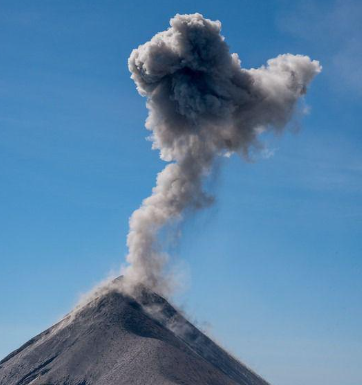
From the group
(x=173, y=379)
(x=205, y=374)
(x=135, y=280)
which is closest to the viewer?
(x=173, y=379)

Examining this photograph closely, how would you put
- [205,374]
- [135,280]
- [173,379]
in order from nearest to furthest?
1. [173,379]
2. [205,374]
3. [135,280]

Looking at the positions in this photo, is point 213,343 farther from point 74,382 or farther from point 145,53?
point 145,53

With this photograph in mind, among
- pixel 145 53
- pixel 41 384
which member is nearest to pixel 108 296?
pixel 41 384

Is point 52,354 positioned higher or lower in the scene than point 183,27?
lower

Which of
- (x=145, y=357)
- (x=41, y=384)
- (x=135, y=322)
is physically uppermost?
(x=135, y=322)

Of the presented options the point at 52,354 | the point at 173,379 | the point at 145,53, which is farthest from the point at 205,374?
the point at 145,53

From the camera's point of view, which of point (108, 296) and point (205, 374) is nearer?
point (205, 374)
